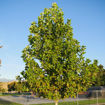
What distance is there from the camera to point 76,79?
430 inches

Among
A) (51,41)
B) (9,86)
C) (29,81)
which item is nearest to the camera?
(29,81)

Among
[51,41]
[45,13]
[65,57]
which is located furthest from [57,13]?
[65,57]

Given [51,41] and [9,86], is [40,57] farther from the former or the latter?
[9,86]

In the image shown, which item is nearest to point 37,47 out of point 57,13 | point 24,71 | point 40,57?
point 40,57

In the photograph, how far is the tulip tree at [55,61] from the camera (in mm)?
10672

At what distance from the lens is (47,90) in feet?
35.7

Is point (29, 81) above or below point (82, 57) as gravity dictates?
below

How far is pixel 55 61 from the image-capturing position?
1055cm

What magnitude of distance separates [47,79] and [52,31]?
291 centimetres

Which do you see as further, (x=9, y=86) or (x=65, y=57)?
(x=9, y=86)

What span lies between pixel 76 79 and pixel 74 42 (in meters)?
2.06

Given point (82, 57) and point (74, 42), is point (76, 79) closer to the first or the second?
point (82, 57)

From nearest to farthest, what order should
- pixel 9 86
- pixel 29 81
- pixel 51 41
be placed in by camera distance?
pixel 29 81 < pixel 51 41 < pixel 9 86

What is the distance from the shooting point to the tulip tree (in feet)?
35.0
